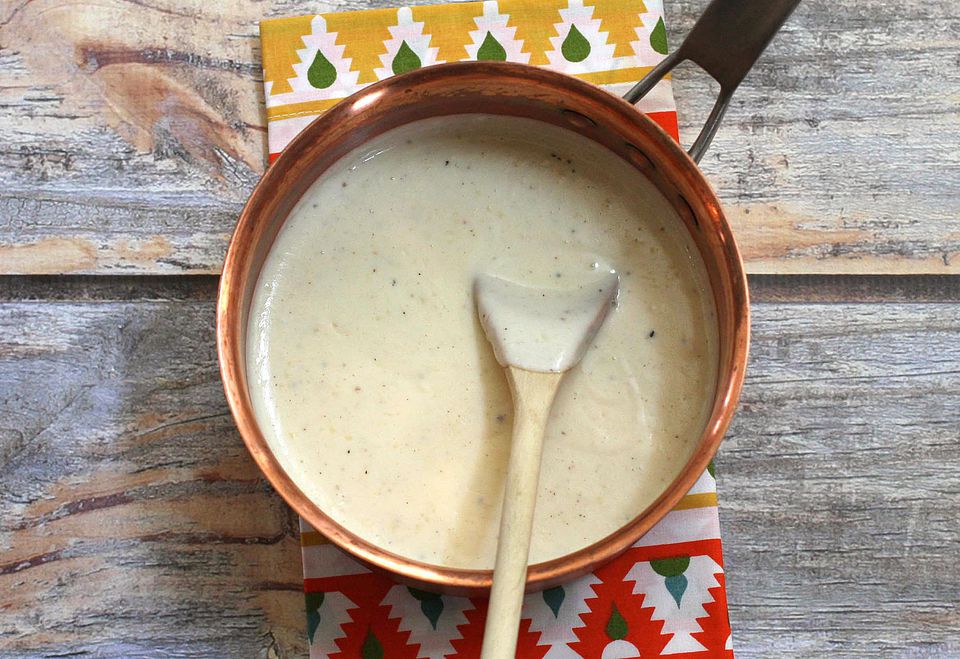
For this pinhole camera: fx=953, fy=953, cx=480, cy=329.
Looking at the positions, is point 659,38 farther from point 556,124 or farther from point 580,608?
point 580,608

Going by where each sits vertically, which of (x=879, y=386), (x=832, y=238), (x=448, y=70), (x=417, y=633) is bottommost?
(x=417, y=633)

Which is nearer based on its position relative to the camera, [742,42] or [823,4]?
[742,42]

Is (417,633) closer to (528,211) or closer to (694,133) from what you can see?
(528,211)

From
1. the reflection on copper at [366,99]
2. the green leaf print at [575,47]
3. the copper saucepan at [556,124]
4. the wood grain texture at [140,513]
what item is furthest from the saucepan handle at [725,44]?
the wood grain texture at [140,513]

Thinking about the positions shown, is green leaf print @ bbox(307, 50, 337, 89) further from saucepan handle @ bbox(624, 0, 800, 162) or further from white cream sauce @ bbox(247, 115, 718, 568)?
saucepan handle @ bbox(624, 0, 800, 162)

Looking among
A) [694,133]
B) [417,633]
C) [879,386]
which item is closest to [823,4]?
[694,133]

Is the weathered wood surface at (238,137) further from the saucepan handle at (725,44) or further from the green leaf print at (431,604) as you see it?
the green leaf print at (431,604)
